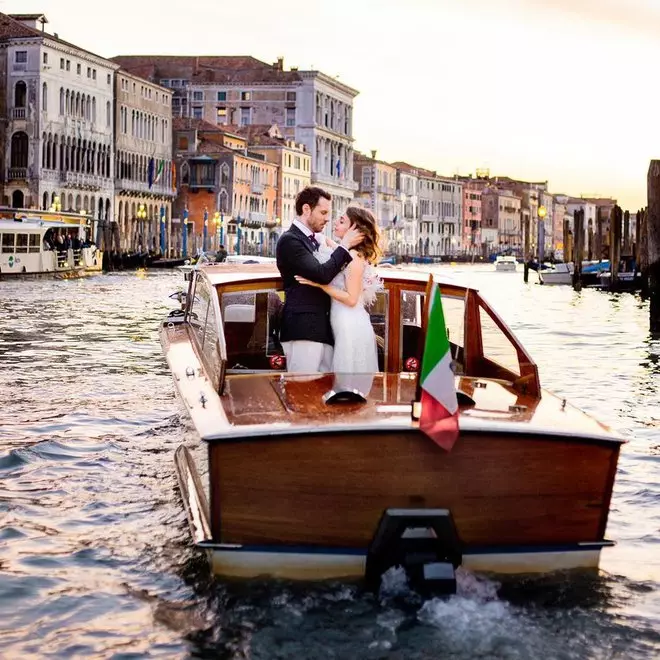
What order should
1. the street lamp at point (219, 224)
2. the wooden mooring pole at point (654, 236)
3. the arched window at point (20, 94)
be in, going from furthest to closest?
the street lamp at point (219, 224)
the arched window at point (20, 94)
the wooden mooring pole at point (654, 236)

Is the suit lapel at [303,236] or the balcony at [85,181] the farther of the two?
the balcony at [85,181]

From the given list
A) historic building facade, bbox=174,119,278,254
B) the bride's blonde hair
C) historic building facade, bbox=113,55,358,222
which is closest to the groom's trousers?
the bride's blonde hair

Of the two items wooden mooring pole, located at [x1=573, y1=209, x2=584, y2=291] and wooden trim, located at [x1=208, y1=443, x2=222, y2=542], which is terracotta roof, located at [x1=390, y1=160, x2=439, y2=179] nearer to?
wooden mooring pole, located at [x1=573, y1=209, x2=584, y2=291]

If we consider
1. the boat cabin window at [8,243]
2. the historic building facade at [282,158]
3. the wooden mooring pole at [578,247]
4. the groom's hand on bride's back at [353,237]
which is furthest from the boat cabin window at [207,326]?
the historic building facade at [282,158]

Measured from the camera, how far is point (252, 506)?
392 cm

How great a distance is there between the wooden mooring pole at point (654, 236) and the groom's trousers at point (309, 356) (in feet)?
39.2

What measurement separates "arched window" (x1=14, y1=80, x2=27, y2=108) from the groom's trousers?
1917 inches

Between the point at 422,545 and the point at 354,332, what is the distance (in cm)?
130

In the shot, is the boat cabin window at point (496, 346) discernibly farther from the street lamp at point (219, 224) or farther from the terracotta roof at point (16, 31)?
the street lamp at point (219, 224)

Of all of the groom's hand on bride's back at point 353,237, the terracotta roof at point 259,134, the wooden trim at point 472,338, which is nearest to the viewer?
the groom's hand on bride's back at point 353,237

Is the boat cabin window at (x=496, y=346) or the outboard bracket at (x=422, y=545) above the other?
the boat cabin window at (x=496, y=346)

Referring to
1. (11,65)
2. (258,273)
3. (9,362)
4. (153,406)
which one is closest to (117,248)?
(11,65)

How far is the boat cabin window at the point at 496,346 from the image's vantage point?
16.7 feet

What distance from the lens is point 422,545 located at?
153 inches
